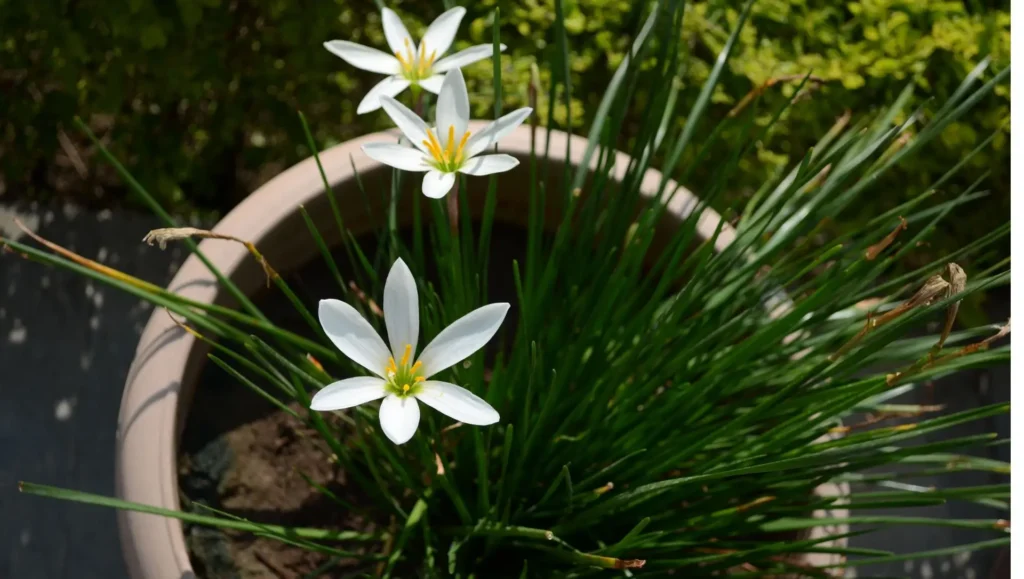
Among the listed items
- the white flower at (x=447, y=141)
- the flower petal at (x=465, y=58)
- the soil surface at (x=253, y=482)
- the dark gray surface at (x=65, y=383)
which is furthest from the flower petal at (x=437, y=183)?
the dark gray surface at (x=65, y=383)

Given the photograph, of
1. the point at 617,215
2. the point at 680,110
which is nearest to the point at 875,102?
the point at 680,110

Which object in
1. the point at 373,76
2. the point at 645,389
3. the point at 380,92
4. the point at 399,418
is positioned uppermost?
the point at 373,76

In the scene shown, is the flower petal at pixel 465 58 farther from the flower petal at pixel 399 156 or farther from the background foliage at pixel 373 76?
the background foliage at pixel 373 76

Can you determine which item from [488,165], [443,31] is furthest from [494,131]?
[443,31]

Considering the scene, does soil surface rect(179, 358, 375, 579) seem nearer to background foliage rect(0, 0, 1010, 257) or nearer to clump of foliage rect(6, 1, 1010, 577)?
clump of foliage rect(6, 1, 1010, 577)

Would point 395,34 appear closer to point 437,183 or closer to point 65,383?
point 437,183

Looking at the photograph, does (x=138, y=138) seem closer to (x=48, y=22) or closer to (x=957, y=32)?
(x=48, y=22)
